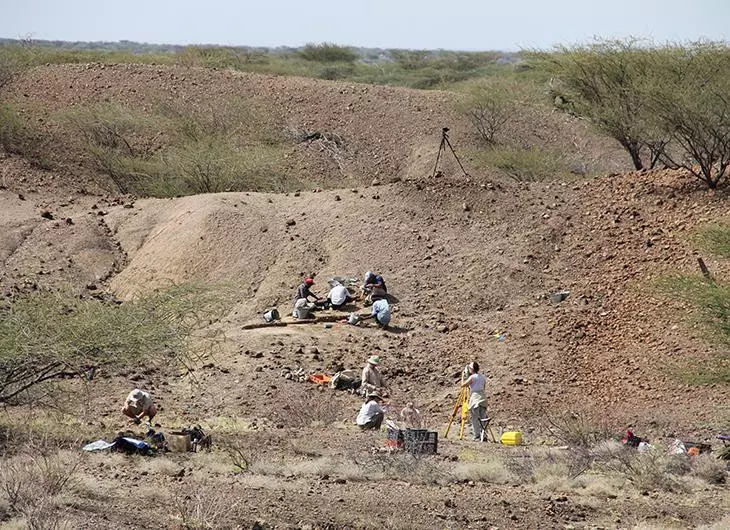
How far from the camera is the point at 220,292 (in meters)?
24.1

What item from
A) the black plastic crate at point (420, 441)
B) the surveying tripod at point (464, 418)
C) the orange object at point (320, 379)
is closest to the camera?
the black plastic crate at point (420, 441)

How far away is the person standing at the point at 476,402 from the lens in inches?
709

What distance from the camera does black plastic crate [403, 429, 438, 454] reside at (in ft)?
50.6

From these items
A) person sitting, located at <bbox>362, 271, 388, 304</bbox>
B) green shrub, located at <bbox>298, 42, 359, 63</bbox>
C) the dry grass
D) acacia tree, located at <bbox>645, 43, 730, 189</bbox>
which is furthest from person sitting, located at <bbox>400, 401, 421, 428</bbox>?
green shrub, located at <bbox>298, 42, 359, 63</bbox>

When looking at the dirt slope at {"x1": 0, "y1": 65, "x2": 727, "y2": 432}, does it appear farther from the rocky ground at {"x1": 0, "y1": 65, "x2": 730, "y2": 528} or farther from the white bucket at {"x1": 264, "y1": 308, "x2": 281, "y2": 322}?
the white bucket at {"x1": 264, "y1": 308, "x2": 281, "y2": 322}

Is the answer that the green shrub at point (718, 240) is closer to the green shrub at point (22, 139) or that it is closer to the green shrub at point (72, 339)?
the green shrub at point (72, 339)

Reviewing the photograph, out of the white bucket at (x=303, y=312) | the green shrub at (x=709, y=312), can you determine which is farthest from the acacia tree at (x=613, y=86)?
the green shrub at (x=709, y=312)

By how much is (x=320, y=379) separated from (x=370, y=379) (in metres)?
0.89

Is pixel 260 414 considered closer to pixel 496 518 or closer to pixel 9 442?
pixel 9 442

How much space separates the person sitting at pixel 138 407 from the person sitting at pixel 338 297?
6.33 meters

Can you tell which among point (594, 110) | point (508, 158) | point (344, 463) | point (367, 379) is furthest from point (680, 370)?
point (508, 158)

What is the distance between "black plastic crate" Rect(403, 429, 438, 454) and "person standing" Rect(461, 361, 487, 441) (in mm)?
2362

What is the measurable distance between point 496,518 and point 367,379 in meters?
7.75

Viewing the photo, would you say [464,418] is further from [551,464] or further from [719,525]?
[719,525]
